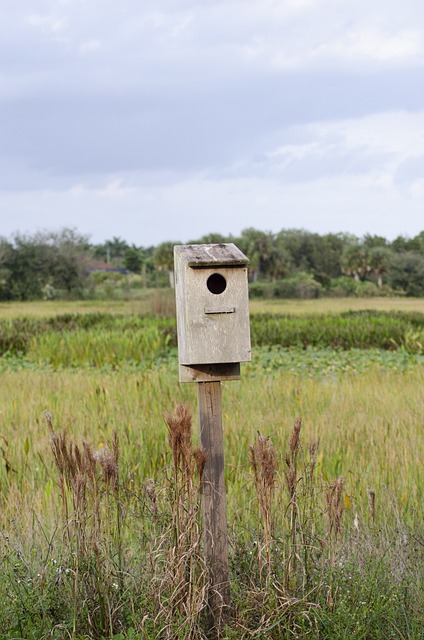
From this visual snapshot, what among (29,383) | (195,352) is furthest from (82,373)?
(195,352)

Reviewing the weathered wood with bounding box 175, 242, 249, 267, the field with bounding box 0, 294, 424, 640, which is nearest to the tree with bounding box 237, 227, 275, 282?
the field with bounding box 0, 294, 424, 640

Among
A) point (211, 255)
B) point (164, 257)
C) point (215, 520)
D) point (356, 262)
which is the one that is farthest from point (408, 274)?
point (215, 520)

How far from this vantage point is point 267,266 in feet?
182

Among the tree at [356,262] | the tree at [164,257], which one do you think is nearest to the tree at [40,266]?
the tree at [164,257]

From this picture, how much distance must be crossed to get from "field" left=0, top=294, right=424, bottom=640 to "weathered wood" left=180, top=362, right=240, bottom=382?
264 mm

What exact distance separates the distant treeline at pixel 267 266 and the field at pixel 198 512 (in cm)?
2741

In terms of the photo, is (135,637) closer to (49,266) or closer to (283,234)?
(49,266)

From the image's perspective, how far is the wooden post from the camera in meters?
2.66

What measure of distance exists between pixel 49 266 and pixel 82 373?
109 feet

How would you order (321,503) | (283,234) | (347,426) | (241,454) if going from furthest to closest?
1. (283,234)
2. (347,426)
3. (241,454)
4. (321,503)

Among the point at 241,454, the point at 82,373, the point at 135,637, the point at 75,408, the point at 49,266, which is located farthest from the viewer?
the point at 49,266

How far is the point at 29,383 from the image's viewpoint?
8352 mm

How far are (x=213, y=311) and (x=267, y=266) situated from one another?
174ft

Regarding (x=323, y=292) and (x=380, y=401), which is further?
(x=323, y=292)
